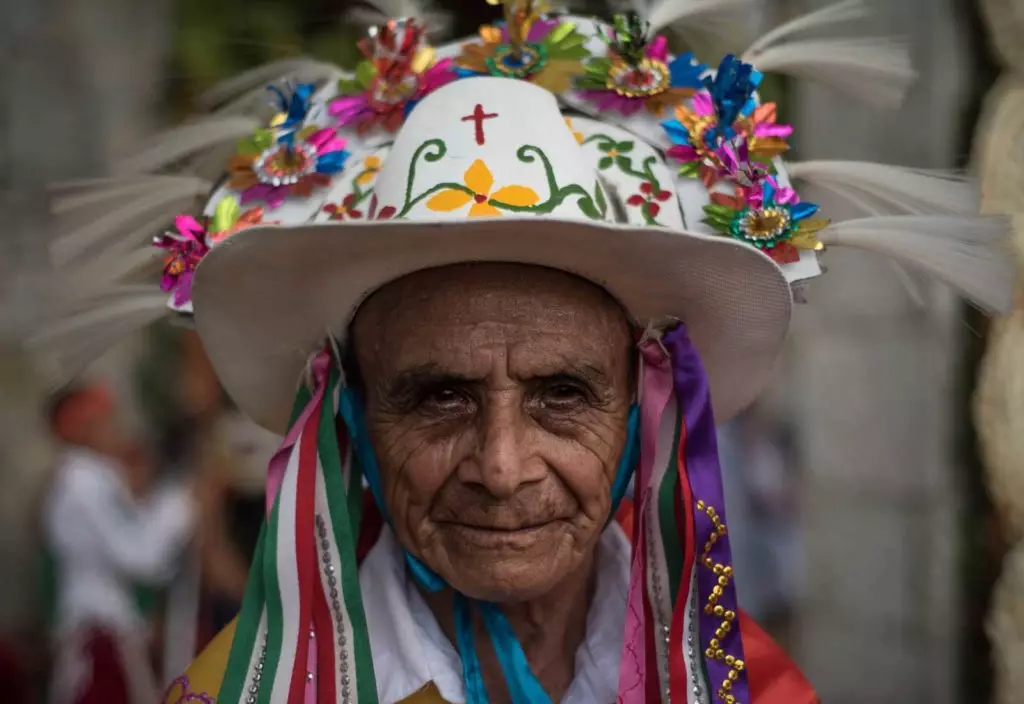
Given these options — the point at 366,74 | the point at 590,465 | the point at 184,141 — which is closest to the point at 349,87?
the point at 366,74

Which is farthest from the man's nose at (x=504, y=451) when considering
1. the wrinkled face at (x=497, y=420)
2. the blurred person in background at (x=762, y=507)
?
the blurred person in background at (x=762, y=507)

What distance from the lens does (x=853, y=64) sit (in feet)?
6.44

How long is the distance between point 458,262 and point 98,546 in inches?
131

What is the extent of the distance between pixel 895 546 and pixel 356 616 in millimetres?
3557

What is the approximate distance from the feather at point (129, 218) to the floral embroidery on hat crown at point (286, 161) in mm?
107

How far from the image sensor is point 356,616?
69.3 inches

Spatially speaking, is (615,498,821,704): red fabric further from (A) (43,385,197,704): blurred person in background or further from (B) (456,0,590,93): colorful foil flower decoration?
(A) (43,385,197,704): blurred person in background

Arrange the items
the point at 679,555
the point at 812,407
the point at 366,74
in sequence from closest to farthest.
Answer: the point at 679,555 < the point at 366,74 < the point at 812,407

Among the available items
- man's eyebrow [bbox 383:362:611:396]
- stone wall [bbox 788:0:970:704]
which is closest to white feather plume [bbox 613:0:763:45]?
man's eyebrow [bbox 383:362:611:396]

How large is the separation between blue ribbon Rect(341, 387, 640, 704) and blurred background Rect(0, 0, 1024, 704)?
1.42m

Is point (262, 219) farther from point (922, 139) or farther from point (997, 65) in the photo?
point (922, 139)

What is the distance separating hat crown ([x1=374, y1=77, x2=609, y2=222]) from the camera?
165cm

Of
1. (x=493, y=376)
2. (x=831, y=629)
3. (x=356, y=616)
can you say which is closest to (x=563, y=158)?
(x=493, y=376)

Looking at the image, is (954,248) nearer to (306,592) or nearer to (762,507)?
(306,592)
